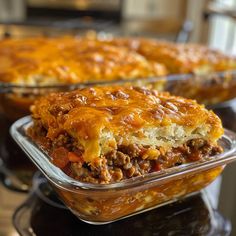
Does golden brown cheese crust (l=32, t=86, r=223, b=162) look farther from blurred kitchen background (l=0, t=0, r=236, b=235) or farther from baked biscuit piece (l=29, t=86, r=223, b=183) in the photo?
blurred kitchen background (l=0, t=0, r=236, b=235)

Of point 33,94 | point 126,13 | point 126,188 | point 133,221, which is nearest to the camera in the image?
point 126,188

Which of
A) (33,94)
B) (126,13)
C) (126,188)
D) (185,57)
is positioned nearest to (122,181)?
(126,188)

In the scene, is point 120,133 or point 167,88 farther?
point 167,88

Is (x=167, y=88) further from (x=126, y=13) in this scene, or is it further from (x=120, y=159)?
(x=126, y=13)

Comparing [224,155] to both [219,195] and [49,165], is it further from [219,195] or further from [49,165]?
[49,165]

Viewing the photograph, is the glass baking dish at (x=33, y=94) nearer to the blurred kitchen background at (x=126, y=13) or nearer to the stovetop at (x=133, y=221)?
the stovetop at (x=133, y=221)

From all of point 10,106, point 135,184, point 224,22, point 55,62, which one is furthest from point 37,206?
point 224,22

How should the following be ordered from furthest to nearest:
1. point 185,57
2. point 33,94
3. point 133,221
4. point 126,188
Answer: point 185,57 < point 33,94 < point 133,221 < point 126,188

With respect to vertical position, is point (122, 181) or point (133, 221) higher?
point (122, 181)
